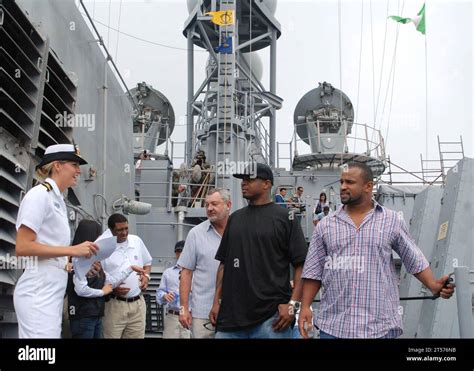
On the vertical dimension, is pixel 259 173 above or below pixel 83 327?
above

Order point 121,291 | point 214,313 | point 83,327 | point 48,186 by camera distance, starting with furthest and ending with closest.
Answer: point 121,291
point 83,327
point 214,313
point 48,186

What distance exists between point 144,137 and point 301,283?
52.6 ft

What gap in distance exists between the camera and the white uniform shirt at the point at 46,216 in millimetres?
3344

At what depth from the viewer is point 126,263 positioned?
17.8ft

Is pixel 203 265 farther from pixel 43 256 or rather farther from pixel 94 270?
pixel 43 256

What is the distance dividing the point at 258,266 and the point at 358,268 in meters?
0.66

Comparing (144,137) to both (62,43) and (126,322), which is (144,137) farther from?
(126,322)

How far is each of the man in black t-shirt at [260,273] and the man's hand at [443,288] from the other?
29.6 inches

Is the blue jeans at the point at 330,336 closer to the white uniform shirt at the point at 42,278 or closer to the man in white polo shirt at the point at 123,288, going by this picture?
the white uniform shirt at the point at 42,278

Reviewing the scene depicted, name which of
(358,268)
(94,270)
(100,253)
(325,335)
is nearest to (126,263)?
(94,270)

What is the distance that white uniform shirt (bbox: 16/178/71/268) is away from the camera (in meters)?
3.34

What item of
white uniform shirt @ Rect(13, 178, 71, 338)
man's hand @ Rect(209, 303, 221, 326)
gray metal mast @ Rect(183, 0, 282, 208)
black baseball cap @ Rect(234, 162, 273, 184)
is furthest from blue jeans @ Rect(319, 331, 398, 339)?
gray metal mast @ Rect(183, 0, 282, 208)

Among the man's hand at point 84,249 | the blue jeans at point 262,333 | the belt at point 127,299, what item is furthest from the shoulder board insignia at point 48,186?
the belt at point 127,299
